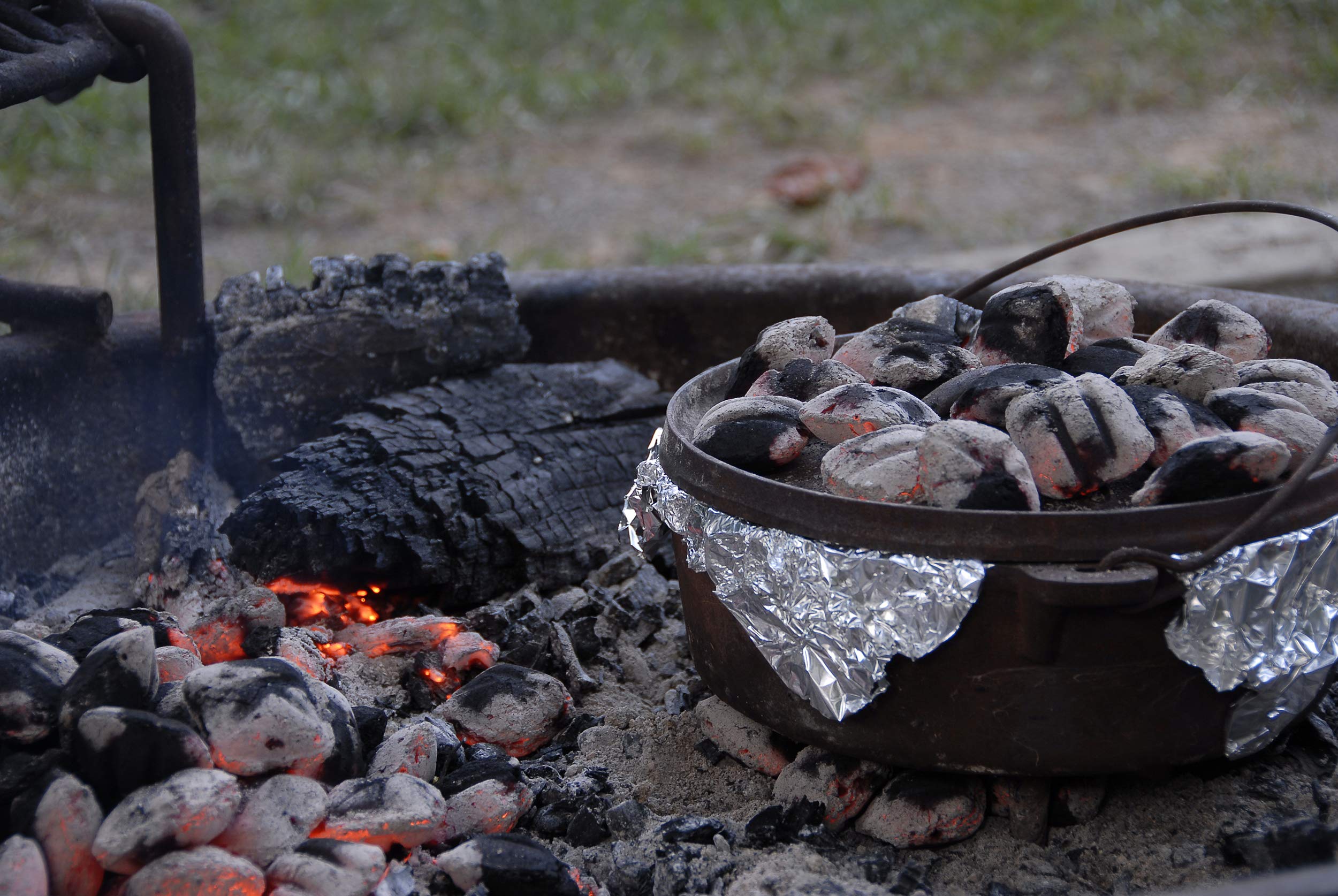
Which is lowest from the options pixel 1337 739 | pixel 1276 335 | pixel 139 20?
pixel 1337 739

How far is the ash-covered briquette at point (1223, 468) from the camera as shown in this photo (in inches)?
54.1

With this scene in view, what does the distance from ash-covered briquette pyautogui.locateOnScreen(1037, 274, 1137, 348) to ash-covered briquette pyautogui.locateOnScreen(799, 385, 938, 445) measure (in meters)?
0.46

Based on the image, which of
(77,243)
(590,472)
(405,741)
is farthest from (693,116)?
(405,741)

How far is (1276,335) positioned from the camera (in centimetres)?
227

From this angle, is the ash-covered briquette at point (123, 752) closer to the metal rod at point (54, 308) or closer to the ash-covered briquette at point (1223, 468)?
the metal rod at point (54, 308)

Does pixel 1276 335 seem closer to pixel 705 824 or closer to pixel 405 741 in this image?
pixel 705 824

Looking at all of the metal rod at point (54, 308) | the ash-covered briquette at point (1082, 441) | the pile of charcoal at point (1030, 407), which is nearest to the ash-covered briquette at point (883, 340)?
the pile of charcoal at point (1030, 407)

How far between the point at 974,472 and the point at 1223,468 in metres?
0.29

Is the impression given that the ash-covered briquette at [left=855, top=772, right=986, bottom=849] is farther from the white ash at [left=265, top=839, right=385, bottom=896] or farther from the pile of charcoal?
the white ash at [left=265, top=839, right=385, bottom=896]

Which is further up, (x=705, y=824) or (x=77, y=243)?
(x=705, y=824)

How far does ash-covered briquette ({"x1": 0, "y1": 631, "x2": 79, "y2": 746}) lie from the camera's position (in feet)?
4.93

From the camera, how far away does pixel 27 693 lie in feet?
4.97

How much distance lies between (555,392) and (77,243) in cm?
294

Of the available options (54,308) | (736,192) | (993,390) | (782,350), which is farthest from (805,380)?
(736,192)
